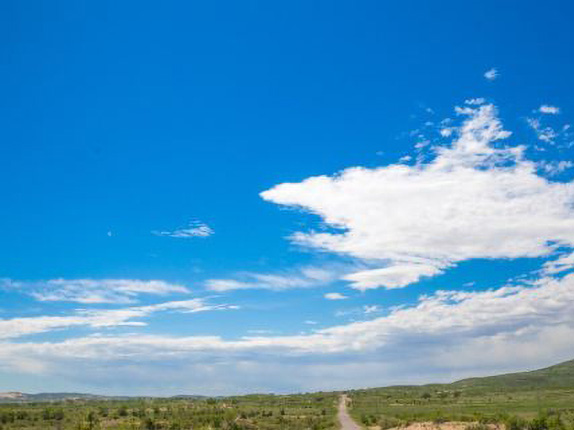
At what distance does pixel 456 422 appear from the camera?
52438 mm

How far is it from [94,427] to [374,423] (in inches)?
1058

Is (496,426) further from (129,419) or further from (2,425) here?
(2,425)

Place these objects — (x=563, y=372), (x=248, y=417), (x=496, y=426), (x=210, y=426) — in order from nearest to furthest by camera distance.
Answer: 1. (x=496, y=426)
2. (x=210, y=426)
3. (x=248, y=417)
4. (x=563, y=372)

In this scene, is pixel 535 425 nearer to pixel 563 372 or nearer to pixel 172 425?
pixel 172 425

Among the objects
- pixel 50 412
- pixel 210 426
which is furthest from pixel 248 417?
pixel 50 412

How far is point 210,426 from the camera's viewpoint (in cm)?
5481

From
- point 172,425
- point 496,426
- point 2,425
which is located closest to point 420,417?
point 496,426

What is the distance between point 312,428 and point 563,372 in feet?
527

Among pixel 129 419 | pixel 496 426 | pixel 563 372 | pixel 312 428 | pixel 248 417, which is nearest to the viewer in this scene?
pixel 496 426

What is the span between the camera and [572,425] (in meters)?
44.1

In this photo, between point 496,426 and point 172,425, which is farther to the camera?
point 172,425

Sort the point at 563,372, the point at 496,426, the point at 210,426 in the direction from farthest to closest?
the point at 563,372, the point at 210,426, the point at 496,426

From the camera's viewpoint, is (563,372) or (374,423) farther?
Answer: (563,372)

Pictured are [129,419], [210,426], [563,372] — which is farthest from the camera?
[563,372]
